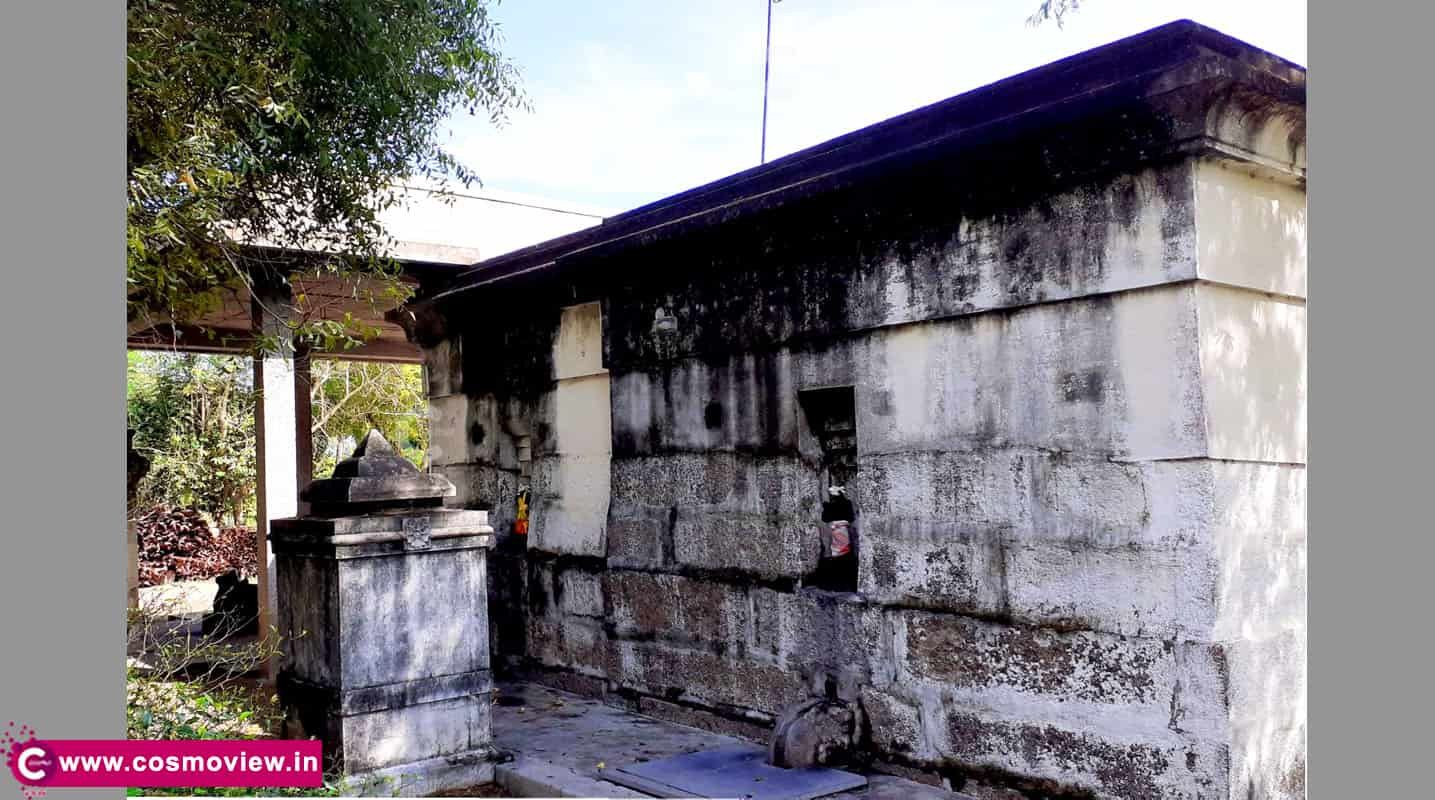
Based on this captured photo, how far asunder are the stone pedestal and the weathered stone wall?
160 cm

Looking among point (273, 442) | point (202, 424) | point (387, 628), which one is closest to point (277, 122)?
point (387, 628)

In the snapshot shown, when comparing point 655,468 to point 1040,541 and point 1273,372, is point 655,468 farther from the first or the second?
point 1273,372

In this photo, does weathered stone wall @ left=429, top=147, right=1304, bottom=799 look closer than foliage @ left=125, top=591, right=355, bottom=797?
Yes

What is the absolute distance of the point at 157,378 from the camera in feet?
58.7

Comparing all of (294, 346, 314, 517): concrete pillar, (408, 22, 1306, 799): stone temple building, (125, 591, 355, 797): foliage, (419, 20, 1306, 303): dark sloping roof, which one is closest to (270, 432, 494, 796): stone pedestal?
(125, 591, 355, 797): foliage

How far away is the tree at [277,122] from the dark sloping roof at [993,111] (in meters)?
1.52

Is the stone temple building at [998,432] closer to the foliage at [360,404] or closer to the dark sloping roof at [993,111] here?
the dark sloping roof at [993,111]

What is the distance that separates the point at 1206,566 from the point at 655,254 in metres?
4.05

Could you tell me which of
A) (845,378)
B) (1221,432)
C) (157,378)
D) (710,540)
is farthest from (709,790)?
(157,378)

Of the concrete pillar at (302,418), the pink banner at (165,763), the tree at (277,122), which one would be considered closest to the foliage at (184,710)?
the pink banner at (165,763)

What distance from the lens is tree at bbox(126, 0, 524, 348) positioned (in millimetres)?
4855

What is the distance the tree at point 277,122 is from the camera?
4.86 meters

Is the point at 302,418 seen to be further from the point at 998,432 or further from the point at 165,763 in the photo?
the point at 998,432

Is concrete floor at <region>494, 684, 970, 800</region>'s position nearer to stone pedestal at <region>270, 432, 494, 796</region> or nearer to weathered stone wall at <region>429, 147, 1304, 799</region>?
weathered stone wall at <region>429, 147, 1304, 799</region>
